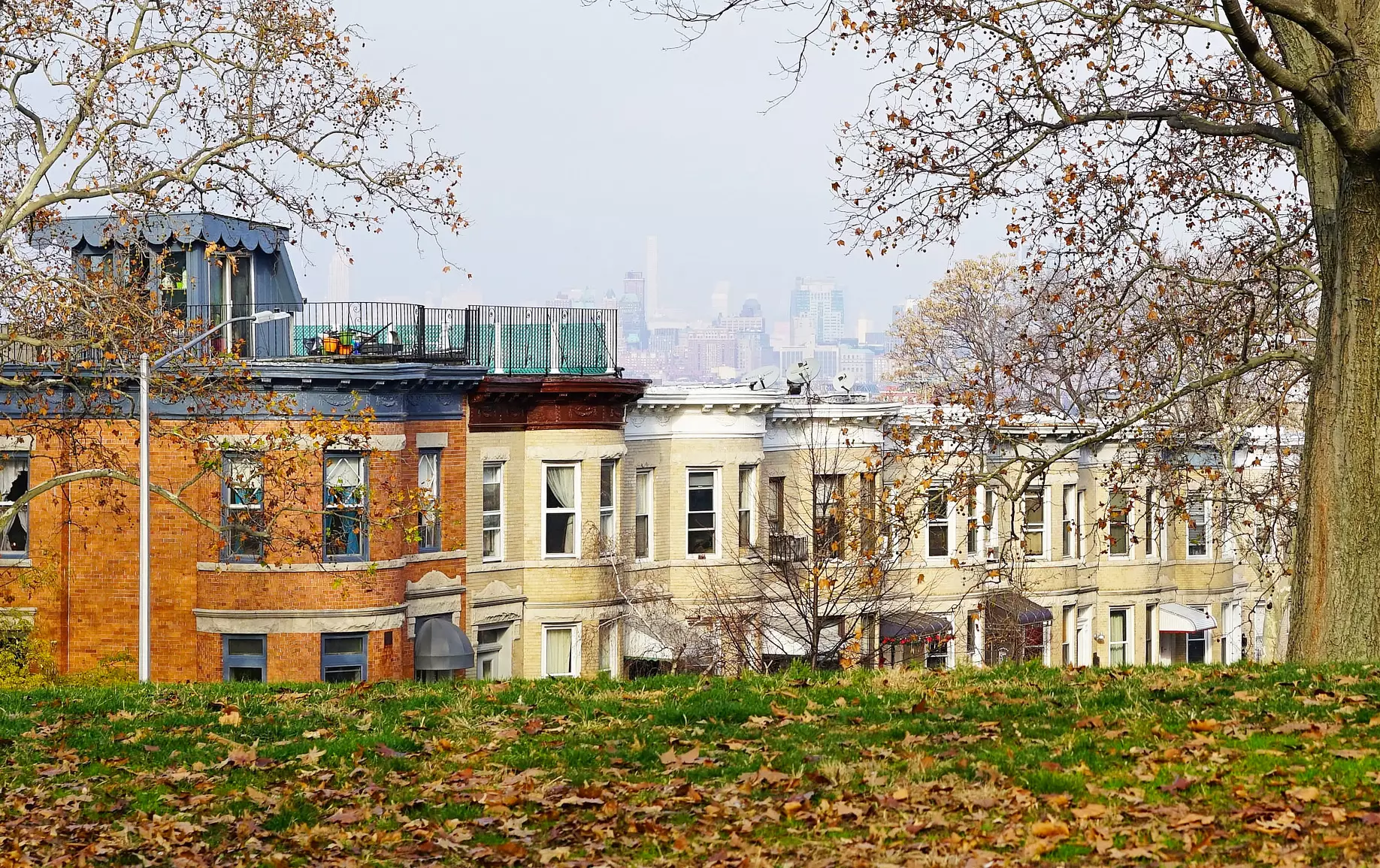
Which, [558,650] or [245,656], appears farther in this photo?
[558,650]

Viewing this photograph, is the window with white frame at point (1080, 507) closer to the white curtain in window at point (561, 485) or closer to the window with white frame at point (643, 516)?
the window with white frame at point (643, 516)

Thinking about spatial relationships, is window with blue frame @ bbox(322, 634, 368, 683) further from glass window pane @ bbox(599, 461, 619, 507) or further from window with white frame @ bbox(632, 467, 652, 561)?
window with white frame @ bbox(632, 467, 652, 561)

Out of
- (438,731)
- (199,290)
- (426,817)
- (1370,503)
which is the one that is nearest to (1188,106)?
(1370,503)

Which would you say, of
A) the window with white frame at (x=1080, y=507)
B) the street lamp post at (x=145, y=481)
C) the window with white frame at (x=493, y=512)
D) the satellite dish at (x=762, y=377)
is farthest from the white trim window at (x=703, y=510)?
the street lamp post at (x=145, y=481)

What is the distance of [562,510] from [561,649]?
128 inches

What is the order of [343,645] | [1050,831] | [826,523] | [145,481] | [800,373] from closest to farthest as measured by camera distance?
[1050,831] < [145,481] < [343,645] < [826,523] < [800,373]

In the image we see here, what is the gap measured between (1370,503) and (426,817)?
30.6 feet

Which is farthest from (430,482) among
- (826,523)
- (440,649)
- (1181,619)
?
(1181,619)

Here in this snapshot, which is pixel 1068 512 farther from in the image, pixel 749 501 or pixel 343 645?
pixel 343 645

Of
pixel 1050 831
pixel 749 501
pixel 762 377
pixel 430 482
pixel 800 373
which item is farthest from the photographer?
pixel 800 373

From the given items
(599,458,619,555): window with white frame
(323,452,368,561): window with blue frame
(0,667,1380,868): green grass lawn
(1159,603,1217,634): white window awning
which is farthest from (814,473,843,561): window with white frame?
(0,667,1380,868): green grass lawn

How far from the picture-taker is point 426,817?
9.66 m

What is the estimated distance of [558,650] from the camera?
37.4 m

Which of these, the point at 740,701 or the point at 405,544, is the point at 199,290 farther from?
the point at 740,701
